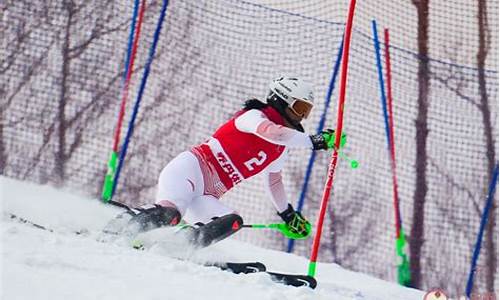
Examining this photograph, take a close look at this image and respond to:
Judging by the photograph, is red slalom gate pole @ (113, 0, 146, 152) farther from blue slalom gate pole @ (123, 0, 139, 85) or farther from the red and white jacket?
the red and white jacket

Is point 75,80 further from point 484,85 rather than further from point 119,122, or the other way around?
point 484,85

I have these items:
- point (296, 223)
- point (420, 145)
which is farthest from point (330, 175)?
point (420, 145)

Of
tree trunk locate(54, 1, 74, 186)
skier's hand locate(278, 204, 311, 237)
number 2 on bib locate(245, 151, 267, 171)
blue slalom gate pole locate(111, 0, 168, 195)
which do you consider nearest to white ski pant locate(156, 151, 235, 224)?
number 2 on bib locate(245, 151, 267, 171)

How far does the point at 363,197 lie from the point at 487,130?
1690 millimetres

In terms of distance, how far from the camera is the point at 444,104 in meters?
7.96

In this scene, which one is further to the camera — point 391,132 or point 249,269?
point 391,132

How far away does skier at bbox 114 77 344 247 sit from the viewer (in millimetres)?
4191

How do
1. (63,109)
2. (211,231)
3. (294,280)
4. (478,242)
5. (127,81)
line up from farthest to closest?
(63,109) < (127,81) < (478,242) < (211,231) < (294,280)

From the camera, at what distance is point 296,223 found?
4852 millimetres

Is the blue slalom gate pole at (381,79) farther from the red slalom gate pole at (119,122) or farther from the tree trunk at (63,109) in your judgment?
the tree trunk at (63,109)

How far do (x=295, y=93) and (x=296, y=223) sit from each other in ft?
2.89

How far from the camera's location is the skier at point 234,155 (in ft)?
13.8

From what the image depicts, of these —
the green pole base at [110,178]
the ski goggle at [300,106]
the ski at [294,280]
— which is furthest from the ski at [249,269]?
the green pole base at [110,178]

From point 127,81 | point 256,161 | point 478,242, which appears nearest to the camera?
point 256,161
